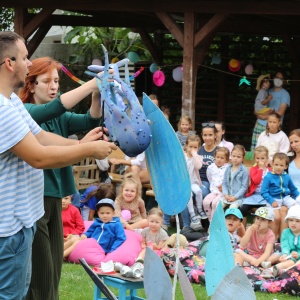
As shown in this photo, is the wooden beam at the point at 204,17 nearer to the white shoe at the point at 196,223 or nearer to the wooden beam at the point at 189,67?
the wooden beam at the point at 189,67

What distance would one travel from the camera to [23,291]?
3328 mm

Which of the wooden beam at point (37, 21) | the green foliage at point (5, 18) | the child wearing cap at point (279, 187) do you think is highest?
the green foliage at point (5, 18)

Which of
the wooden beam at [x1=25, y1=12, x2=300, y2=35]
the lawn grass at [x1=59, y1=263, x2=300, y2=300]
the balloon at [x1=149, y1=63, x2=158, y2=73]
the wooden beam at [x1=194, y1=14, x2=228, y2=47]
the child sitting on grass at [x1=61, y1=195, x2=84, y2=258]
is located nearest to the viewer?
the lawn grass at [x1=59, y1=263, x2=300, y2=300]

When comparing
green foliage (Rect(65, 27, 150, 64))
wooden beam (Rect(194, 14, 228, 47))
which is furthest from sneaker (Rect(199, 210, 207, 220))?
green foliage (Rect(65, 27, 150, 64))

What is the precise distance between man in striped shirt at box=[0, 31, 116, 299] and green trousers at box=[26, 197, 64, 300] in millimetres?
526

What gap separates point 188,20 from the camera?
10711mm

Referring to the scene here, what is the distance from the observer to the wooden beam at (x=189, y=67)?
1057 cm

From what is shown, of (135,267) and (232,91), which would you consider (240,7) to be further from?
(135,267)

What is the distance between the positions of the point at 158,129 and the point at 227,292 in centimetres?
71

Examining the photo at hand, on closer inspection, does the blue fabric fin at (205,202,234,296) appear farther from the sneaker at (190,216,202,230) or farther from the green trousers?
the sneaker at (190,216,202,230)

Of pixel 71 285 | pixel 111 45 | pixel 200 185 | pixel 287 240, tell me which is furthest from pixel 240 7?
pixel 111 45

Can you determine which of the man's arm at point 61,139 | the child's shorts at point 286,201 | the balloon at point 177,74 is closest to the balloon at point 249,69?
the balloon at point 177,74

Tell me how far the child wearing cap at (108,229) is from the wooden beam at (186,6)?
4090mm

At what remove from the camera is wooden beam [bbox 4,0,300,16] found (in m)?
10.2
